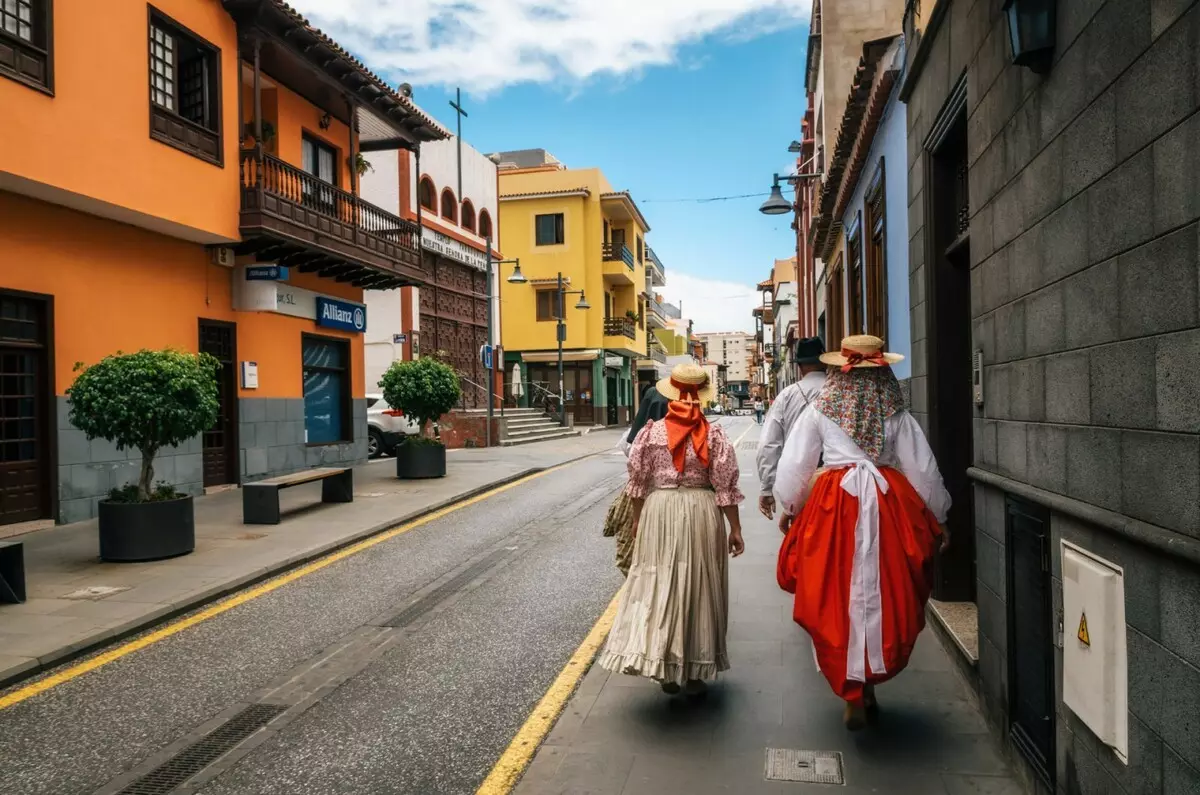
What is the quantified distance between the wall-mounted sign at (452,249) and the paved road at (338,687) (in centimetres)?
1923

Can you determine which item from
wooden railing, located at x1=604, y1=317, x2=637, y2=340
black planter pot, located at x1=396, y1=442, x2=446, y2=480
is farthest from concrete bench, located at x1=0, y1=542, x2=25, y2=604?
wooden railing, located at x1=604, y1=317, x2=637, y2=340

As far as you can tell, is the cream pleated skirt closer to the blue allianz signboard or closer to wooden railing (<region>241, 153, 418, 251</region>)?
wooden railing (<region>241, 153, 418, 251</region>)

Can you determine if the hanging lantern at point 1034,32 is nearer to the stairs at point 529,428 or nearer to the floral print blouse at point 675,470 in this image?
the floral print blouse at point 675,470

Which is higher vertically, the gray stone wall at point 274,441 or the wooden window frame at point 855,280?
the wooden window frame at point 855,280

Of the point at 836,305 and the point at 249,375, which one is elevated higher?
the point at 836,305

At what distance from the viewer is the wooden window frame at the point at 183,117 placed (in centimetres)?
1257

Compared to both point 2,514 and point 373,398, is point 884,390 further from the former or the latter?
point 373,398

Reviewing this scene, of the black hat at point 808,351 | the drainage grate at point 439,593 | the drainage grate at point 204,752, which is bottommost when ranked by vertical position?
the drainage grate at point 204,752

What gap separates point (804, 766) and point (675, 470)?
1528mm

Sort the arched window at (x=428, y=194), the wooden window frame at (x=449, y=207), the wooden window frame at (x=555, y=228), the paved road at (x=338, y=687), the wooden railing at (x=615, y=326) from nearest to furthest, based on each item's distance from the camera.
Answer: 1. the paved road at (x=338, y=687)
2. the arched window at (x=428, y=194)
3. the wooden window frame at (x=449, y=207)
4. the wooden window frame at (x=555, y=228)
5. the wooden railing at (x=615, y=326)

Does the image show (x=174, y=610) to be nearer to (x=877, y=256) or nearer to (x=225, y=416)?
(x=877, y=256)

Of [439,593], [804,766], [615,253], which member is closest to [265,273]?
[439,593]

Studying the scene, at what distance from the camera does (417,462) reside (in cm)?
1631

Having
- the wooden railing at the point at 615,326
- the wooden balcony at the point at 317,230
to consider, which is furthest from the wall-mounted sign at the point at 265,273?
the wooden railing at the point at 615,326
